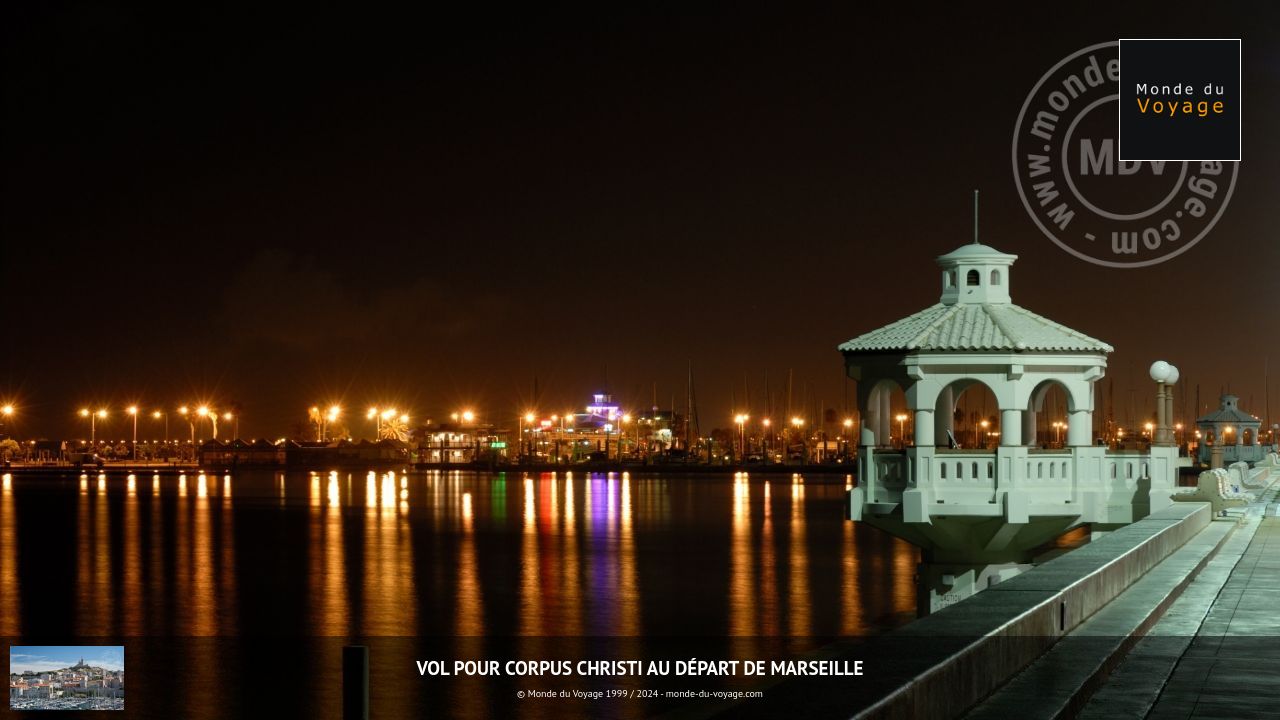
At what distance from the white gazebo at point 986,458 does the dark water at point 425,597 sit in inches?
333

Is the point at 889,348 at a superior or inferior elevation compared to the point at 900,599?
superior

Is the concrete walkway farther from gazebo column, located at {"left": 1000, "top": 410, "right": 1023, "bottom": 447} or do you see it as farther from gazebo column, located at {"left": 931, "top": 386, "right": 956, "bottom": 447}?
gazebo column, located at {"left": 931, "top": 386, "right": 956, "bottom": 447}

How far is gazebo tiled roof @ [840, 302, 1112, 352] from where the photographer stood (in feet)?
89.2

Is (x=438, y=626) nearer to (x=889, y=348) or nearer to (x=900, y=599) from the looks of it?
(x=900, y=599)

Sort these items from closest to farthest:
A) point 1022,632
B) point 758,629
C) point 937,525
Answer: point 1022,632
point 937,525
point 758,629

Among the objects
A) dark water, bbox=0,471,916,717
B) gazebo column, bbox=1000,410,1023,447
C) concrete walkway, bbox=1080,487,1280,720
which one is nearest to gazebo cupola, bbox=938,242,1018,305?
gazebo column, bbox=1000,410,1023,447

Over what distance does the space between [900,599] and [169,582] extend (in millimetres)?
30831

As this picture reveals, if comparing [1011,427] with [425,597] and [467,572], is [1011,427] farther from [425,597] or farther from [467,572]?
[467,572]

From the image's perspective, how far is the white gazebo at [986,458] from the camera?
27.3m

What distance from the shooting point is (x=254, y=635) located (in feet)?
159

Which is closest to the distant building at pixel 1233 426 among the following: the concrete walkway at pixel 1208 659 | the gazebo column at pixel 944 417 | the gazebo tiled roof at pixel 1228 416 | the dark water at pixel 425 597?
the gazebo tiled roof at pixel 1228 416

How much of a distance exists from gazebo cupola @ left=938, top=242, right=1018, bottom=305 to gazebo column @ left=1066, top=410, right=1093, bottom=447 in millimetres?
2468

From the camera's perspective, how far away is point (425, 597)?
59219mm

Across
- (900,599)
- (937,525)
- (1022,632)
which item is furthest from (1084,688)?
(900,599)
